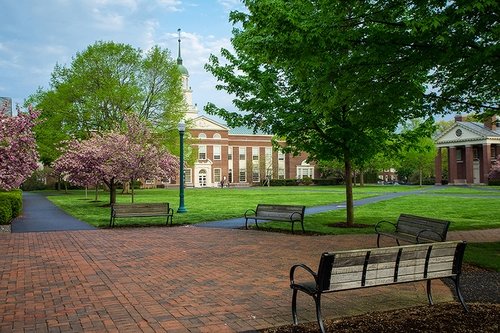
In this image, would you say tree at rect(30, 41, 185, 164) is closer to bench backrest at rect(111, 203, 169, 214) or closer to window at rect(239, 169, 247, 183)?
bench backrest at rect(111, 203, 169, 214)

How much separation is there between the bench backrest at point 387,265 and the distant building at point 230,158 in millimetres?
73620

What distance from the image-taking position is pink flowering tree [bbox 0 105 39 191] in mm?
16578

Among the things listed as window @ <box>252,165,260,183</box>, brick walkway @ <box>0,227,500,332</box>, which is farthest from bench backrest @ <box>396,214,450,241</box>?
window @ <box>252,165,260,183</box>

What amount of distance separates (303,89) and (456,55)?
5892 millimetres

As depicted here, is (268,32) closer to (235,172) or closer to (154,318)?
(154,318)

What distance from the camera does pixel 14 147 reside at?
16859mm

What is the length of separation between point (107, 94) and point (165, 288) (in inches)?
1377

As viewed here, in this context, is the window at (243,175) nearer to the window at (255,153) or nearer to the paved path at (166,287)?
the window at (255,153)

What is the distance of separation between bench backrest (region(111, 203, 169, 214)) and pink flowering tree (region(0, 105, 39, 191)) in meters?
4.42

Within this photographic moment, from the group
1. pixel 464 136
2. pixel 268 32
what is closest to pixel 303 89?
pixel 268 32

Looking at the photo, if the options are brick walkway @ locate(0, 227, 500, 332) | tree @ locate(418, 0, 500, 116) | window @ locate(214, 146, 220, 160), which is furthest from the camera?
window @ locate(214, 146, 220, 160)

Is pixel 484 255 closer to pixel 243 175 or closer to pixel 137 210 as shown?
pixel 137 210

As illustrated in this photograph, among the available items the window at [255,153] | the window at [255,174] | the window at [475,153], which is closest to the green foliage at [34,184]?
the window at [255,174]

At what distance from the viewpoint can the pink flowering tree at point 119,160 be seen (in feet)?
77.2
